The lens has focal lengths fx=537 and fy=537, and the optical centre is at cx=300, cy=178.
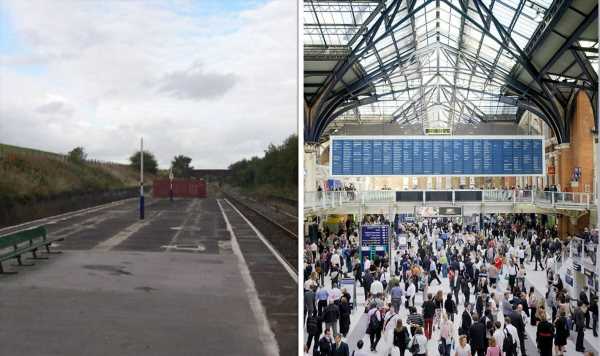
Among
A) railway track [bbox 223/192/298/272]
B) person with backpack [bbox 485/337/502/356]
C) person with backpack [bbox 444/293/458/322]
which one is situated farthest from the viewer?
person with backpack [bbox 444/293/458/322]

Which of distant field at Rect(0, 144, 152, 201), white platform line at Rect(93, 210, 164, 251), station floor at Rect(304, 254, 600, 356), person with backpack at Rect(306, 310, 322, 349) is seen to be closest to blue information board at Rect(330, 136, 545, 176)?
station floor at Rect(304, 254, 600, 356)

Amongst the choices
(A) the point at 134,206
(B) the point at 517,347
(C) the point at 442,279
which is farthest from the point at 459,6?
(A) the point at 134,206

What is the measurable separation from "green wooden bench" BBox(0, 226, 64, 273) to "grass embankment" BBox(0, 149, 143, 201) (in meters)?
0.21

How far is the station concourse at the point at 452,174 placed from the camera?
4.72 m

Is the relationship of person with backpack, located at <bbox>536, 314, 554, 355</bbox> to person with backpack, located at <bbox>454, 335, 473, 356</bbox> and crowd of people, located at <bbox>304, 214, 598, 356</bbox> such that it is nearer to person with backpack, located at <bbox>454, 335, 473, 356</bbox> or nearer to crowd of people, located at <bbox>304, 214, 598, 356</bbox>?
crowd of people, located at <bbox>304, 214, 598, 356</bbox>

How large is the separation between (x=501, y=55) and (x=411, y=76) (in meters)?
1.27

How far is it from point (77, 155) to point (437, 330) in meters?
3.37

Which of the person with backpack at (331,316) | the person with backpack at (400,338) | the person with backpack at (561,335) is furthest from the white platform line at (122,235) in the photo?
the person with backpack at (561,335)

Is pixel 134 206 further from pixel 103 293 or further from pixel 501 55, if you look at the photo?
pixel 501 55

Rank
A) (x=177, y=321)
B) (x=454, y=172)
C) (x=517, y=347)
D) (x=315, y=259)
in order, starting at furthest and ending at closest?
1. (x=454, y=172)
2. (x=315, y=259)
3. (x=517, y=347)
4. (x=177, y=321)

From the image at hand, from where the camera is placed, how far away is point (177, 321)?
10.4 feet

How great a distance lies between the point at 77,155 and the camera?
3.28 meters

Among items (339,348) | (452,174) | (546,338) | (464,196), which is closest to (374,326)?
(339,348)

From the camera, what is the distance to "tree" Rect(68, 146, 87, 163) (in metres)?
3.26
